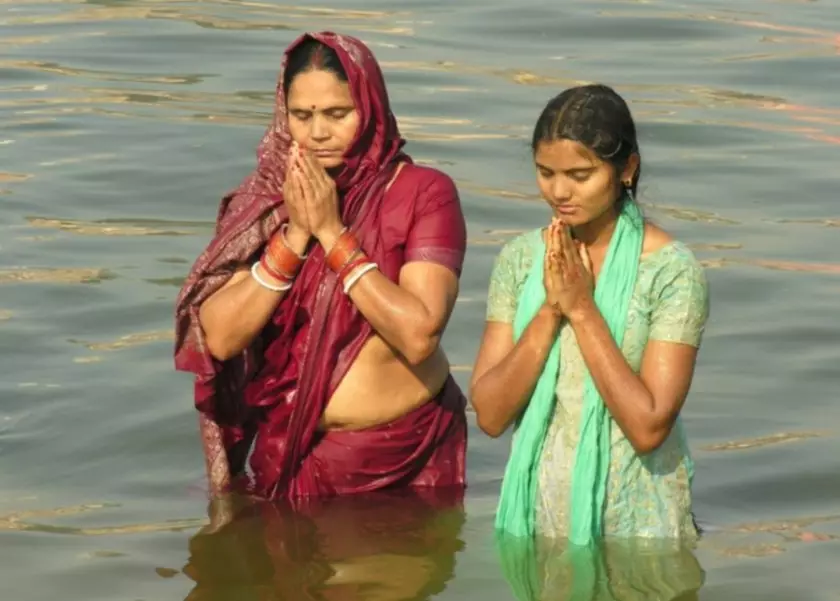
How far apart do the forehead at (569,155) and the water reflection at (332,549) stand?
1425mm

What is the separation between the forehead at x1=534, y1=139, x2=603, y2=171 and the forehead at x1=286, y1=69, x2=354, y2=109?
2.81ft

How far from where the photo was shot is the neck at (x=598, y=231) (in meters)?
5.14

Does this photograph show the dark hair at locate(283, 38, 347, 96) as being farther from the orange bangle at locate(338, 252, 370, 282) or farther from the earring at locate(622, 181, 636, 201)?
the earring at locate(622, 181, 636, 201)

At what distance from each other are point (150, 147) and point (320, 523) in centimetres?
564

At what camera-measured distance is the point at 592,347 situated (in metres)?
5.00

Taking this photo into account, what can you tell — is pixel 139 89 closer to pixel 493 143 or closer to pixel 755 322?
pixel 493 143

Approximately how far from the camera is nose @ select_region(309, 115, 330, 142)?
5.65 meters

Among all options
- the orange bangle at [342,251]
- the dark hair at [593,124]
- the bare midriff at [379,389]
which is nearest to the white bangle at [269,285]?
the orange bangle at [342,251]

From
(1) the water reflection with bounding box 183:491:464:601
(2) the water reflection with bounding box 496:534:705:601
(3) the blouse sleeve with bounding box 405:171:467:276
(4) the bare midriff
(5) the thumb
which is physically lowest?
(1) the water reflection with bounding box 183:491:464:601

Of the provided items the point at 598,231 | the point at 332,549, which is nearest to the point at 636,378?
the point at 598,231

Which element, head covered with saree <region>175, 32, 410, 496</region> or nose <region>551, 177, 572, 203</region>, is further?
head covered with saree <region>175, 32, 410, 496</region>

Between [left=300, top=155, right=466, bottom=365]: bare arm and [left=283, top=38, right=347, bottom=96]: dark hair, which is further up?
[left=283, top=38, right=347, bottom=96]: dark hair

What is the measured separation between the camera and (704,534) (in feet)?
20.3

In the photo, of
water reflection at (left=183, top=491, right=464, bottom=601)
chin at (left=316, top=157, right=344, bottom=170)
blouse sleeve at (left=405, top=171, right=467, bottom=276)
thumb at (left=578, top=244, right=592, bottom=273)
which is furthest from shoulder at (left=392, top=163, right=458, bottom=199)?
water reflection at (left=183, top=491, right=464, bottom=601)
